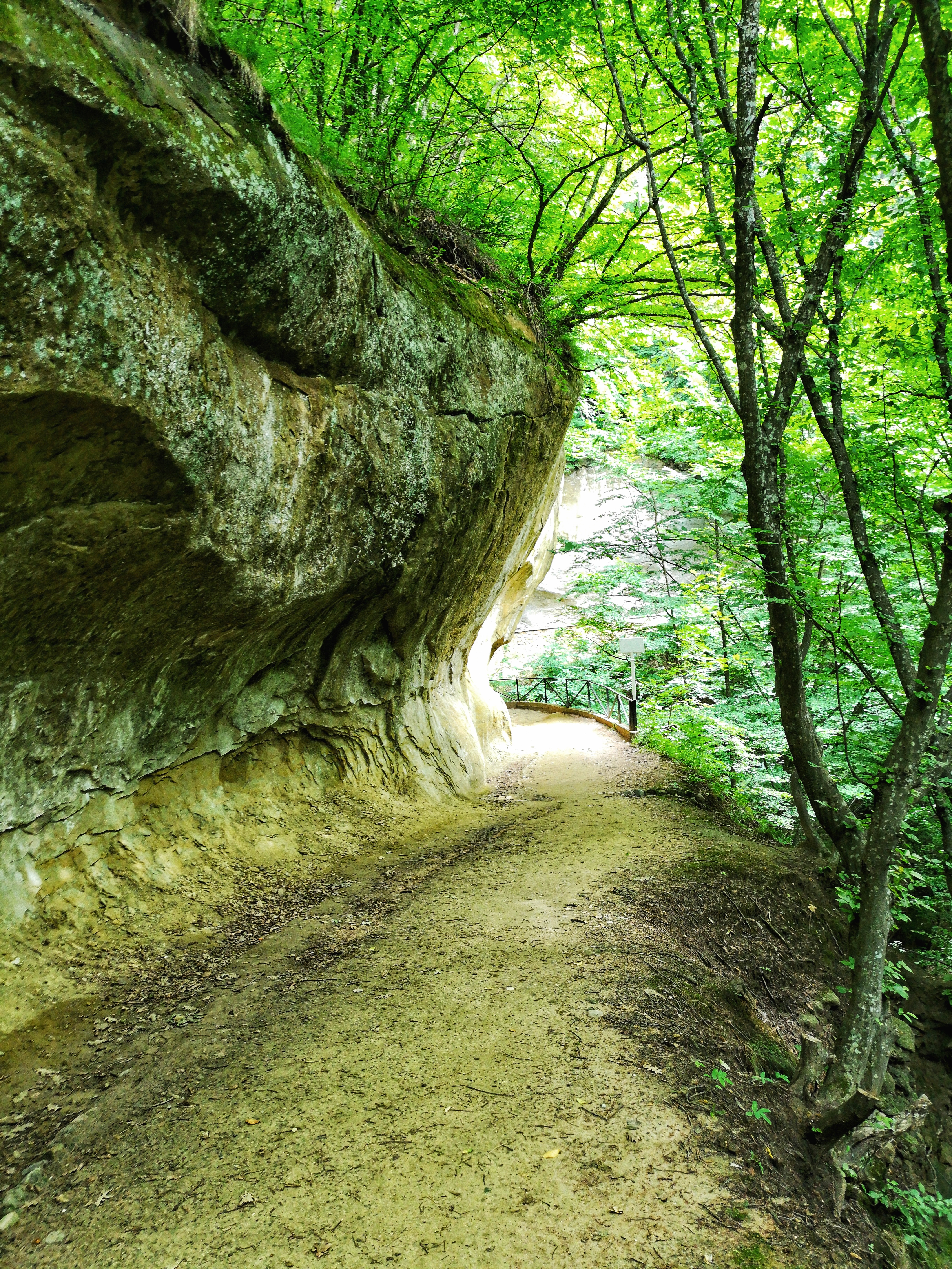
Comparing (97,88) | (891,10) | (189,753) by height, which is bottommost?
(189,753)

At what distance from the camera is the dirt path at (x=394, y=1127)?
2863 millimetres

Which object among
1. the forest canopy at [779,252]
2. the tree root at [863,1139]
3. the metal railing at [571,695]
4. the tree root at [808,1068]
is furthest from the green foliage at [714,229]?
the metal railing at [571,695]

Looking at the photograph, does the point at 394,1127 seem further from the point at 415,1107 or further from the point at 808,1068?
the point at 808,1068

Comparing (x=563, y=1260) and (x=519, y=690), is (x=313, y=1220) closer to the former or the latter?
(x=563, y=1260)

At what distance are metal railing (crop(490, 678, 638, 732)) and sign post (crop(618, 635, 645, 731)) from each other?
1.81ft

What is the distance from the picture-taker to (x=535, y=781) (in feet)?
40.7

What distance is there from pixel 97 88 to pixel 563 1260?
592 centimetres

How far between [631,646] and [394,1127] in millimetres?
13224

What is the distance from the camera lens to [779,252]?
7305 mm

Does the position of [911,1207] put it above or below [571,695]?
below

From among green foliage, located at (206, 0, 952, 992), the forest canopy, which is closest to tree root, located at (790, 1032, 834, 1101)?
the forest canopy

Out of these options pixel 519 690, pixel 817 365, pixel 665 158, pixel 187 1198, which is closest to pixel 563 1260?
pixel 187 1198

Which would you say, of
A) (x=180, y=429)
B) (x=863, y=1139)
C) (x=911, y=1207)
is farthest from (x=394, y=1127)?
(x=180, y=429)

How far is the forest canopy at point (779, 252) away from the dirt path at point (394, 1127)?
155cm
